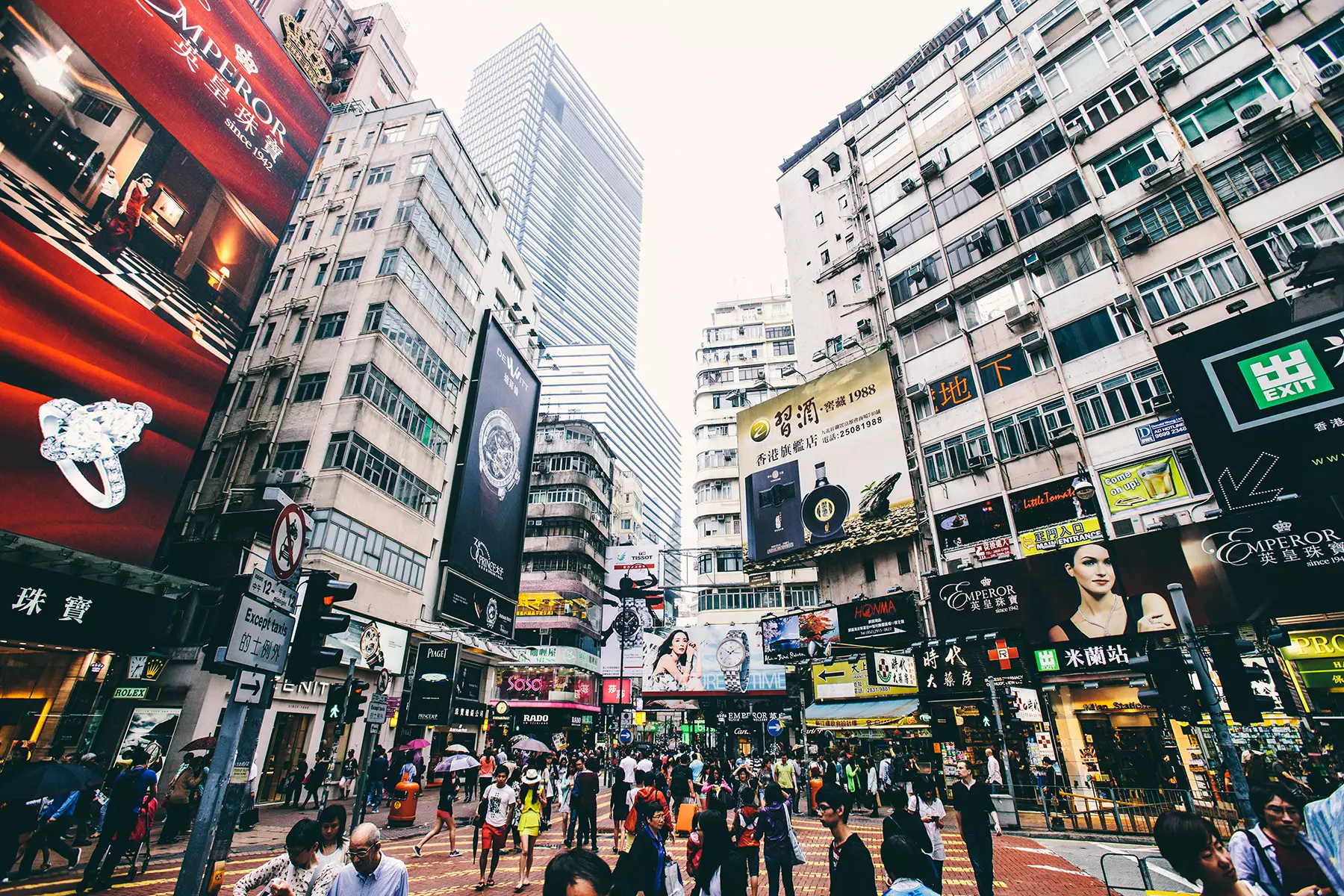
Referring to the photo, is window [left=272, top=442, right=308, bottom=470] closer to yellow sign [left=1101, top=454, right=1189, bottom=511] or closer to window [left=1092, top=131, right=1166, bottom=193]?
yellow sign [left=1101, top=454, right=1189, bottom=511]

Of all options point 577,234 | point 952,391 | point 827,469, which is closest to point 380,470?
point 827,469

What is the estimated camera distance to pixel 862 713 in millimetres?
23922

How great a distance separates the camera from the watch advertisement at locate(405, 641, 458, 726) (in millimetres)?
25141

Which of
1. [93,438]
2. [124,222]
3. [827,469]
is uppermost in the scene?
[124,222]

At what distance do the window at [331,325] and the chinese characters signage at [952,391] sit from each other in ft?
81.6

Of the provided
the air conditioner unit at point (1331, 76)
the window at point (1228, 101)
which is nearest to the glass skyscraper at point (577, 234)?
the window at point (1228, 101)

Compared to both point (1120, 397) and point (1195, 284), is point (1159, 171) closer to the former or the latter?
point (1195, 284)

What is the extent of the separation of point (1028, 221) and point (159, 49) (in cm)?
2903

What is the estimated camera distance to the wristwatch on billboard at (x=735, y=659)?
3897cm

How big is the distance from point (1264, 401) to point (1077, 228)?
9446 millimetres

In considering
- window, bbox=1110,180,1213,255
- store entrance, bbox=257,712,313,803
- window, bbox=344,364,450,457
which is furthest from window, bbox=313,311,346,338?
window, bbox=1110,180,1213,255

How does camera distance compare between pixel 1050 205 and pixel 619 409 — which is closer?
pixel 1050 205

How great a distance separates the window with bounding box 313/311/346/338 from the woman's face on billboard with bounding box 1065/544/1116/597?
28366mm

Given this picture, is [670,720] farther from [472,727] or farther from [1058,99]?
[1058,99]
